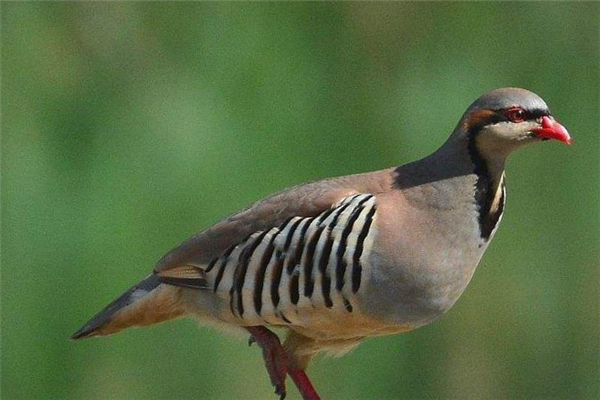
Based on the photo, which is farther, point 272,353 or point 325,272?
point 272,353

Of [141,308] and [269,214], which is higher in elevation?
[269,214]

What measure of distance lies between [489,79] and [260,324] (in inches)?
80.0

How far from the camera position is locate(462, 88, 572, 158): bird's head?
13.2 feet

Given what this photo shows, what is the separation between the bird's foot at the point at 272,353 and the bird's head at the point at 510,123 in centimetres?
80

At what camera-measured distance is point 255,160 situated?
18.4ft

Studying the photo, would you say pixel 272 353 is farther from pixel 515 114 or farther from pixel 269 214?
pixel 515 114

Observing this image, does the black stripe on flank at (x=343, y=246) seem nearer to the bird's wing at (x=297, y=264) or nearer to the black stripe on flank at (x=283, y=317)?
the bird's wing at (x=297, y=264)

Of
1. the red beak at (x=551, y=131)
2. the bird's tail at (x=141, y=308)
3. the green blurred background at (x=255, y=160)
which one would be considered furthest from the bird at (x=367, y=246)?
the green blurred background at (x=255, y=160)

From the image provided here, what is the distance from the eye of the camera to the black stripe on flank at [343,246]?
4.10m

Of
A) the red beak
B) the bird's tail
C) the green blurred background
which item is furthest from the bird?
Answer: the green blurred background

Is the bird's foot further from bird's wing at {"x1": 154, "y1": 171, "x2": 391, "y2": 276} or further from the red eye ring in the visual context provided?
the red eye ring

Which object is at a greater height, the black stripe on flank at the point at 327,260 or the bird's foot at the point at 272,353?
the black stripe on flank at the point at 327,260

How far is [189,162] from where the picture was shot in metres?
5.69

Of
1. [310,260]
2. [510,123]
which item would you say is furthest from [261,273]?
[510,123]
